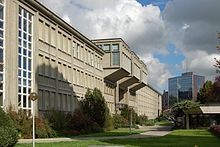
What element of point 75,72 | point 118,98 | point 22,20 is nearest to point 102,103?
point 75,72

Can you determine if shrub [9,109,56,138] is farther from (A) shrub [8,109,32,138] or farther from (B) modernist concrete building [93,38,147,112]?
(B) modernist concrete building [93,38,147,112]

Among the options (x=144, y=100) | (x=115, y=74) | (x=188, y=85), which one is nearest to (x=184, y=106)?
(x=115, y=74)

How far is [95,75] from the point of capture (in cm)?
6762

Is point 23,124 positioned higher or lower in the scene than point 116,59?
lower

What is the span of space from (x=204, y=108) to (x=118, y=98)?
89.0 ft

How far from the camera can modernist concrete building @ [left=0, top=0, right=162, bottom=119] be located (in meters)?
35.7

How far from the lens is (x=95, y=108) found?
186ft

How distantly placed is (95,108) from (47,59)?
13.7 meters

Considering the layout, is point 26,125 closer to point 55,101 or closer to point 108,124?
point 55,101

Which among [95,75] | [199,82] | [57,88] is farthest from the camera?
[199,82]

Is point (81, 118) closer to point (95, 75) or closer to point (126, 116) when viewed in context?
point (95, 75)

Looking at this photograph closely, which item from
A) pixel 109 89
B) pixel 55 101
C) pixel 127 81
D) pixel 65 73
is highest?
pixel 65 73

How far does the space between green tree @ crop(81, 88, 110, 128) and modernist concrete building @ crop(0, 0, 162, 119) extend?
1.33 m

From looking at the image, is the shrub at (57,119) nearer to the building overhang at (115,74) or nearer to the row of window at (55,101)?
the row of window at (55,101)
